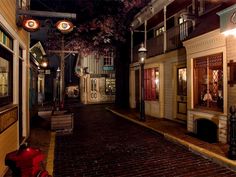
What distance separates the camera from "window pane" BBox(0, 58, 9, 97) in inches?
196

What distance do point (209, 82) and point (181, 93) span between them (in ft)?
10.4

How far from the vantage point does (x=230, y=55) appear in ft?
22.7

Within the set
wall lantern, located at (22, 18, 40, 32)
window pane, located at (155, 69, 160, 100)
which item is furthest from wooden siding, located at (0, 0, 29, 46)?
window pane, located at (155, 69, 160, 100)

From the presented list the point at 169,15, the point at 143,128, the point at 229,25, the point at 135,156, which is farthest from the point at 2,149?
the point at 169,15

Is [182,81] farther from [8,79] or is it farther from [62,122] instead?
[8,79]

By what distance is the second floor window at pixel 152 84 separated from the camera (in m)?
13.6

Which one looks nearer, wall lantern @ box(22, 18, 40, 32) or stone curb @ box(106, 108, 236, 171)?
stone curb @ box(106, 108, 236, 171)

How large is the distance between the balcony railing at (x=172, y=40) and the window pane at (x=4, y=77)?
25.5 feet

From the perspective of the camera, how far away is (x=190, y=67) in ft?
28.7

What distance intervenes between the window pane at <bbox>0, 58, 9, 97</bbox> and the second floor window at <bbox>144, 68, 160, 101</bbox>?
29.9 ft

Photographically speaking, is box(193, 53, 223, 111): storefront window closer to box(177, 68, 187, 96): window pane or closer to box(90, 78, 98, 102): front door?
box(177, 68, 187, 96): window pane

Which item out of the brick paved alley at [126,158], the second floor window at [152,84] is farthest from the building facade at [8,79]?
the second floor window at [152,84]

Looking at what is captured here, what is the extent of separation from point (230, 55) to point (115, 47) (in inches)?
509

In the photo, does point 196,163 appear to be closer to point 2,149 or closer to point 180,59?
point 2,149
